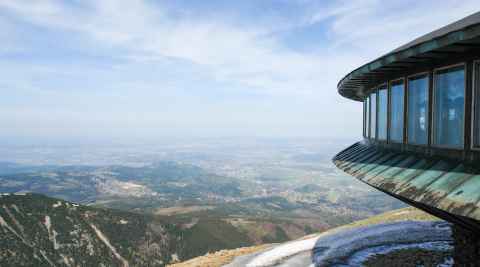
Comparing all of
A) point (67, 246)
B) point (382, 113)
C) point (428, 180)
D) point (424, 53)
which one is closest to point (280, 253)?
point (382, 113)

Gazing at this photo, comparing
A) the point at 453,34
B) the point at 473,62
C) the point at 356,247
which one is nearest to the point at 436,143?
the point at 473,62

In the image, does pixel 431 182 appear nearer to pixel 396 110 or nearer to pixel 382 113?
pixel 396 110

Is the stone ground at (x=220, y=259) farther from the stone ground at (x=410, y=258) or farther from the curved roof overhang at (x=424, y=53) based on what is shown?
the curved roof overhang at (x=424, y=53)

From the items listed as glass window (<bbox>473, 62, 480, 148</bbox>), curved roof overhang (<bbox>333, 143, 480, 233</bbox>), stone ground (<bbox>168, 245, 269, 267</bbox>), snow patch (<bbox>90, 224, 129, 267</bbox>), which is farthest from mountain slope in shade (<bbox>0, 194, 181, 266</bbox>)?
glass window (<bbox>473, 62, 480, 148</bbox>)

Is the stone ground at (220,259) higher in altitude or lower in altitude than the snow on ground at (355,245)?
lower

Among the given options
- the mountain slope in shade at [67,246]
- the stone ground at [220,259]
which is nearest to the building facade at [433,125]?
the stone ground at [220,259]

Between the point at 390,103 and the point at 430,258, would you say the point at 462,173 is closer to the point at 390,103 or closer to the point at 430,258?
the point at 390,103

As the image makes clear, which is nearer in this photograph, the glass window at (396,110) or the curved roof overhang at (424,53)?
the curved roof overhang at (424,53)
